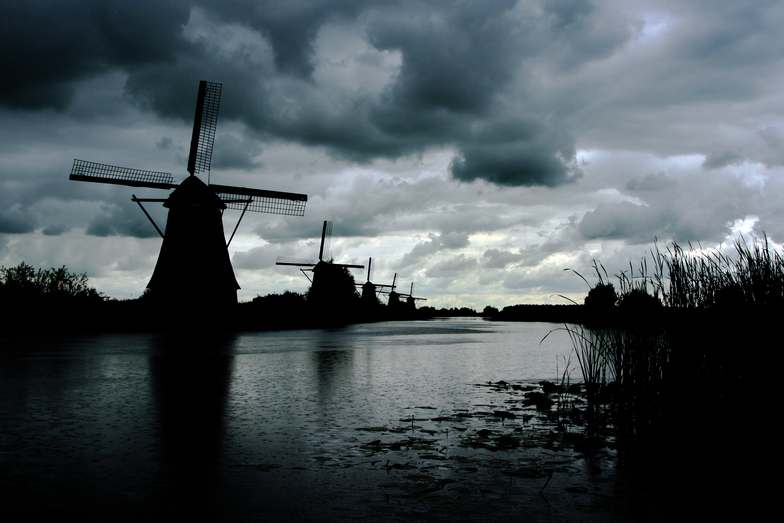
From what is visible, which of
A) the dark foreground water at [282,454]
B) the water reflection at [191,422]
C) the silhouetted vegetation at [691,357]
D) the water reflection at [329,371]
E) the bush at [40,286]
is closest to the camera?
the dark foreground water at [282,454]

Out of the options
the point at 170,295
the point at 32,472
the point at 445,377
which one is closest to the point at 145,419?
the point at 32,472

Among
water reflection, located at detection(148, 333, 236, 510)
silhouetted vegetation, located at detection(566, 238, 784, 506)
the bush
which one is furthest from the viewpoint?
the bush

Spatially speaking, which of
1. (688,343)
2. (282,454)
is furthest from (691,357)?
(282,454)

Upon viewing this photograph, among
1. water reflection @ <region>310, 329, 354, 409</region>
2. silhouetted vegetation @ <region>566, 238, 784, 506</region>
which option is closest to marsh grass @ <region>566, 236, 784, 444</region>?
silhouetted vegetation @ <region>566, 238, 784, 506</region>

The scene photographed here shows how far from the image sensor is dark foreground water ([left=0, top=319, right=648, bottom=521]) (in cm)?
314

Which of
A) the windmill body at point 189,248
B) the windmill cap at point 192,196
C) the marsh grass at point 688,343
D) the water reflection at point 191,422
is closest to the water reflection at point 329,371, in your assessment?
the water reflection at point 191,422

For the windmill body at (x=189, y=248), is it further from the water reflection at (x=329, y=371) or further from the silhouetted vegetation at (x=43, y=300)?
the water reflection at (x=329, y=371)

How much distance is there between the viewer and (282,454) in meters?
4.26

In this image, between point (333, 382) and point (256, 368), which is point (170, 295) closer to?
point (256, 368)

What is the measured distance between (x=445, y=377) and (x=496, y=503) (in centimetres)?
627

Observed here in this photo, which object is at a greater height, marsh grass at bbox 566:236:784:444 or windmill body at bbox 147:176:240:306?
windmill body at bbox 147:176:240:306

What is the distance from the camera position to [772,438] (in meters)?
4.74

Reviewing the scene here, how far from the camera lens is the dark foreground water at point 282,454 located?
3.14 meters

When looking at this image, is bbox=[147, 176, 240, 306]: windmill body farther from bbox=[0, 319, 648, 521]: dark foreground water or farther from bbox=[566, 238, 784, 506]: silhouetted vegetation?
bbox=[566, 238, 784, 506]: silhouetted vegetation
